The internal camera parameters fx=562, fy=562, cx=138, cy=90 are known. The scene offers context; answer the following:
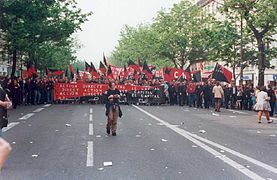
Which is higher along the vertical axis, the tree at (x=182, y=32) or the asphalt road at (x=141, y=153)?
the tree at (x=182, y=32)

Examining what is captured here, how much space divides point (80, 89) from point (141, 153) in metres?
27.6

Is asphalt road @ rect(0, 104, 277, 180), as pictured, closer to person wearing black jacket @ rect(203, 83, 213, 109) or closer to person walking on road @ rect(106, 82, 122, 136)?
person walking on road @ rect(106, 82, 122, 136)

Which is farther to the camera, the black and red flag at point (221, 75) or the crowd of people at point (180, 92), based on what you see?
the black and red flag at point (221, 75)

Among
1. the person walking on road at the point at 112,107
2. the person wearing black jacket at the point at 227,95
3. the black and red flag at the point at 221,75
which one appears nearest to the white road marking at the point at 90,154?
the person walking on road at the point at 112,107

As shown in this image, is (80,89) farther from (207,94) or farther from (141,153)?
(141,153)

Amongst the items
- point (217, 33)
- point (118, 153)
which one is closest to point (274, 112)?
point (217, 33)

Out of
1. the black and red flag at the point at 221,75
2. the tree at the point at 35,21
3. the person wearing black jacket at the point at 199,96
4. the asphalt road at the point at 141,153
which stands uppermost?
the tree at the point at 35,21

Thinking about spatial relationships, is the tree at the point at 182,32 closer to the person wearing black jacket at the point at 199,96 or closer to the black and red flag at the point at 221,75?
the black and red flag at the point at 221,75

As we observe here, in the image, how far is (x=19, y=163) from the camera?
10523mm

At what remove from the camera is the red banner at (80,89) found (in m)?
38.8

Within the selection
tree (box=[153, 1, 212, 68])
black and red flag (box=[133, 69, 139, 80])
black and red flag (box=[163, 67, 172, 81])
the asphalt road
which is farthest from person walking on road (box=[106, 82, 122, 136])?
tree (box=[153, 1, 212, 68])

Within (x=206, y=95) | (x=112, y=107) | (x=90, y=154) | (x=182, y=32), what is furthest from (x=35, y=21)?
(x=182, y=32)

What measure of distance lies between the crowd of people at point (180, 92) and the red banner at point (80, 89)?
490 mm

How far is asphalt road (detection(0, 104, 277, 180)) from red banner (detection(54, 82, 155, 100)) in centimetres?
1931
